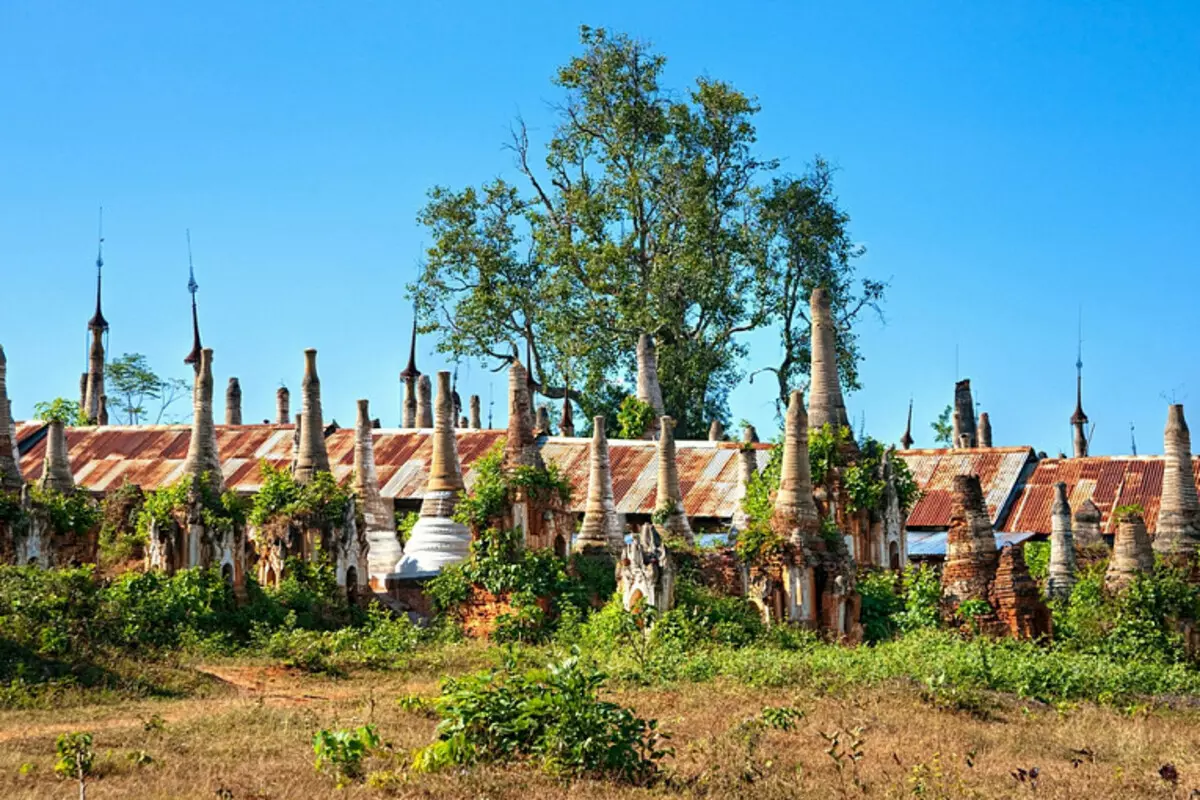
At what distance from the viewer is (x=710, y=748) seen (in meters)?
16.2

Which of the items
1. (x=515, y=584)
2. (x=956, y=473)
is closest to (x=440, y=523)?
(x=515, y=584)

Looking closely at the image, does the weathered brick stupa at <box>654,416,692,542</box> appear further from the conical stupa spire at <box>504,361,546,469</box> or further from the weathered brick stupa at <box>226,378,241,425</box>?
the weathered brick stupa at <box>226,378,241,425</box>

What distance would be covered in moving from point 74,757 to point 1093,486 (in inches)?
1113

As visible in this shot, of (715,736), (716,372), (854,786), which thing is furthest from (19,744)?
(716,372)

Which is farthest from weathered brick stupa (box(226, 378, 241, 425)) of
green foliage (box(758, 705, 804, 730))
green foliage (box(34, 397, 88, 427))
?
green foliage (box(758, 705, 804, 730))

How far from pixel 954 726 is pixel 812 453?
418 inches

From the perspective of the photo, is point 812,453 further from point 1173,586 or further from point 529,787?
point 529,787

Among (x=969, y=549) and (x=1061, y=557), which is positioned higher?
(x=969, y=549)

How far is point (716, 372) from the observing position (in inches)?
1913

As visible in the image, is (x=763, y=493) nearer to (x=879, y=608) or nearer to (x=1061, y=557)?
(x=879, y=608)

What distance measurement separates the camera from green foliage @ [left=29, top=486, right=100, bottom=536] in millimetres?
28234

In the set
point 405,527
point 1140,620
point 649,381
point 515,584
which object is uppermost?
point 649,381

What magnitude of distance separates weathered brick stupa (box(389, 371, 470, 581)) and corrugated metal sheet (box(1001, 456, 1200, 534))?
13647mm

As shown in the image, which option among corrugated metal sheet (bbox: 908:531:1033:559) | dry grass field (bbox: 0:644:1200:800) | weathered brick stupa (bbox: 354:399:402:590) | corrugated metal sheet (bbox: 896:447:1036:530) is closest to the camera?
dry grass field (bbox: 0:644:1200:800)
